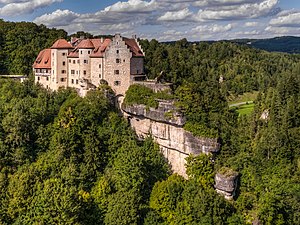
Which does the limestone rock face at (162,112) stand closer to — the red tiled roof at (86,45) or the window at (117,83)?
the window at (117,83)

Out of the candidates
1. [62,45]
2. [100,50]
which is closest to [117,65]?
[100,50]

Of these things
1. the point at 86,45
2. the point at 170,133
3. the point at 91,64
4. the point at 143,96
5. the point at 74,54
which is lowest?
the point at 170,133

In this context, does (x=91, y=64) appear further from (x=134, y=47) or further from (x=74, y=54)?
(x=134, y=47)

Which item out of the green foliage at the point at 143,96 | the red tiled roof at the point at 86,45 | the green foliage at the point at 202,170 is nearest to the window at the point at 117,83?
the green foliage at the point at 143,96

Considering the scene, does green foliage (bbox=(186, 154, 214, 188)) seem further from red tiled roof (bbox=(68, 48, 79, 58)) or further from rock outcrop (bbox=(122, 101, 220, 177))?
red tiled roof (bbox=(68, 48, 79, 58))

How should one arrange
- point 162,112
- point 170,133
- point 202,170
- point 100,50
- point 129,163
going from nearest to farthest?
Answer: point 129,163 → point 202,170 → point 162,112 → point 170,133 → point 100,50

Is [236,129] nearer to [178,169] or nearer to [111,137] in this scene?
[178,169]
